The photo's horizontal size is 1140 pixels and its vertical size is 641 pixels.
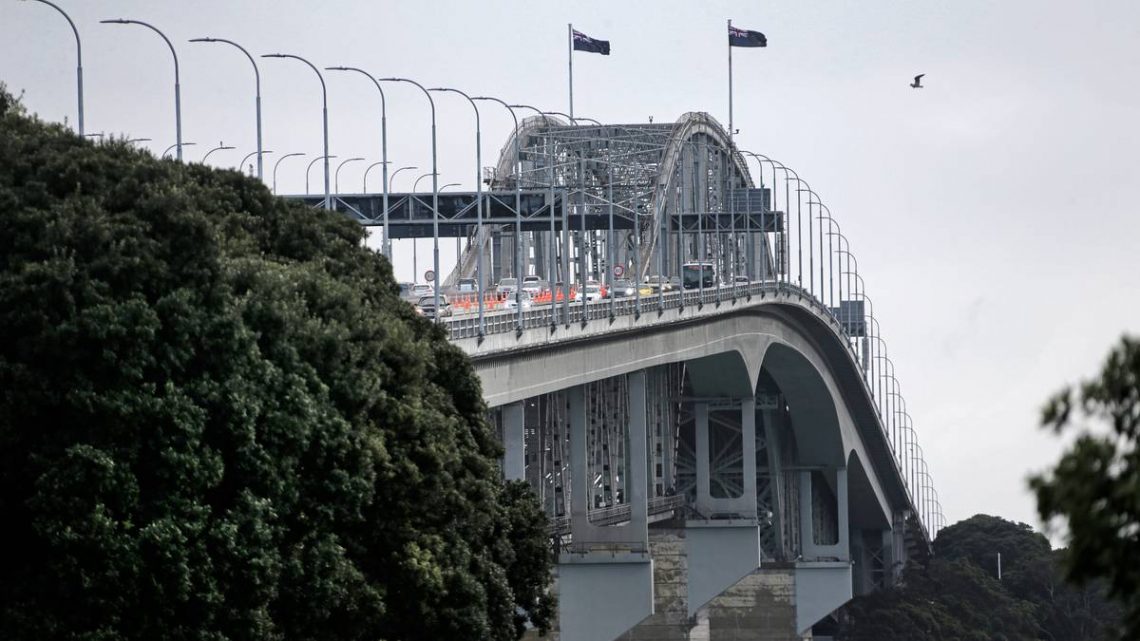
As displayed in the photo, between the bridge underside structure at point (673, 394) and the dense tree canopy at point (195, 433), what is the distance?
1978cm

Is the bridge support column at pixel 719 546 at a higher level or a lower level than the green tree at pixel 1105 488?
lower

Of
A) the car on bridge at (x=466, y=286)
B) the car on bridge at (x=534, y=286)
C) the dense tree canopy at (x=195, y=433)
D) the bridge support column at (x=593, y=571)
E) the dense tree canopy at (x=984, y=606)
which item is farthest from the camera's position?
the dense tree canopy at (x=984, y=606)

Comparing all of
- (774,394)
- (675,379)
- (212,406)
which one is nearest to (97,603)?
(212,406)

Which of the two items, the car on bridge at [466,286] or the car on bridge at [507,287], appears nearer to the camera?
the car on bridge at [507,287]

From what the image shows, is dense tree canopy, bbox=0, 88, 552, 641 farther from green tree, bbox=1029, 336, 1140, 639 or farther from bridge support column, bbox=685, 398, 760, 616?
bridge support column, bbox=685, 398, 760, 616

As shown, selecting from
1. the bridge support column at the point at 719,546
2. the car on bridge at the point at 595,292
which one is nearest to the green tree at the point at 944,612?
the bridge support column at the point at 719,546

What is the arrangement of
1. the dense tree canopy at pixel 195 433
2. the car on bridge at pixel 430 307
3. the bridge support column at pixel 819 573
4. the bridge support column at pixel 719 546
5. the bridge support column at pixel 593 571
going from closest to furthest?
the dense tree canopy at pixel 195 433, the car on bridge at pixel 430 307, the bridge support column at pixel 593 571, the bridge support column at pixel 719 546, the bridge support column at pixel 819 573

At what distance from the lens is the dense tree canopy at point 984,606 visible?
147 m

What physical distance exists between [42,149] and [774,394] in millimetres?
94434

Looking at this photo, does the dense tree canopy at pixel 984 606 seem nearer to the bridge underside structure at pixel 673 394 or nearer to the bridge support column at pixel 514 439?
the bridge underside structure at pixel 673 394

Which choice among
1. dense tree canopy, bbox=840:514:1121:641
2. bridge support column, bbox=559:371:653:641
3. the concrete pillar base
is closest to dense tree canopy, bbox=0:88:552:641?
Result: bridge support column, bbox=559:371:653:641

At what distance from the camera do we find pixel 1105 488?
16359 mm

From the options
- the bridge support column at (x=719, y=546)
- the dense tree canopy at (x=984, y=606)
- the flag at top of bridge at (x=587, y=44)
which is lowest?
the dense tree canopy at (x=984, y=606)

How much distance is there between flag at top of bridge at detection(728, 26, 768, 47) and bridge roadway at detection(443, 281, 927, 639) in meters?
15.8
